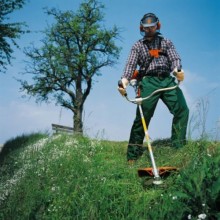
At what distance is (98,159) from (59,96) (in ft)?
99.8

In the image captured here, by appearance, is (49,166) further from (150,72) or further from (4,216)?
(150,72)

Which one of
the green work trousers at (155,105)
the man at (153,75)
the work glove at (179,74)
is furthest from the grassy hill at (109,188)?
the work glove at (179,74)

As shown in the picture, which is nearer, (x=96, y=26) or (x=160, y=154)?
(x=160, y=154)

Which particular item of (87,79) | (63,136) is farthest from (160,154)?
(87,79)

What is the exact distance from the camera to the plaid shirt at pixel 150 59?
870 centimetres

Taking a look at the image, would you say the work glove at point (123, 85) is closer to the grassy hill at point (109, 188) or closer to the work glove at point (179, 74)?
the work glove at point (179, 74)

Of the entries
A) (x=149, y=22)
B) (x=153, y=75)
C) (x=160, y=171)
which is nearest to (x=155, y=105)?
(x=153, y=75)

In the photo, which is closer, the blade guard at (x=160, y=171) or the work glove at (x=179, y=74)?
the blade guard at (x=160, y=171)

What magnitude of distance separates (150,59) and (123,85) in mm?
788

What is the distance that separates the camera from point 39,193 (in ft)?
24.2

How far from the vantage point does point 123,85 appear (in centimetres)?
829

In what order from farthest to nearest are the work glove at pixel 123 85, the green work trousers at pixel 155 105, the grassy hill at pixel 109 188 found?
1. the green work trousers at pixel 155 105
2. the work glove at pixel 123 85
3. the grassy hill at pixel 109 188

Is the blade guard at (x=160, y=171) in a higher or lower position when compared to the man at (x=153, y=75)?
lower

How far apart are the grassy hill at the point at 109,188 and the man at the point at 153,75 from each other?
365 millimetres
